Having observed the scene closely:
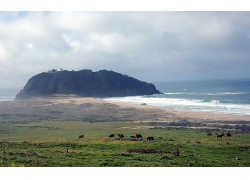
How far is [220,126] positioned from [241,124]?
227 inches

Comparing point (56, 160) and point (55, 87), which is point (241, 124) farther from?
point (55, 87)

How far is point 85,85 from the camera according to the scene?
568 feet

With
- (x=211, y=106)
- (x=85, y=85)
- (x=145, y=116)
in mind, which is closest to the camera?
(x=145, y=116)

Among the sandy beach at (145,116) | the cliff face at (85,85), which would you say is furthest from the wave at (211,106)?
the cliff face at (85,85)

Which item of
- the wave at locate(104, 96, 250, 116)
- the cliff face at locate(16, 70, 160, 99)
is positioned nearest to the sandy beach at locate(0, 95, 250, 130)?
the wave at locate(104, 96, 250, 116)

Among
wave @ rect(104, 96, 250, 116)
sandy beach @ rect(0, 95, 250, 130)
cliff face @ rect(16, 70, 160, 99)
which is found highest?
cliff face @ rect(16, 70, 160, 99)

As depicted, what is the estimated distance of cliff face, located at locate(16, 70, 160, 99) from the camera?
160125mm

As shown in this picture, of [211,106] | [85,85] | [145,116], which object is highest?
[85,85]

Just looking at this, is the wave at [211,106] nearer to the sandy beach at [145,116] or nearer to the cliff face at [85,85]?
the sandy beach at [145,116]

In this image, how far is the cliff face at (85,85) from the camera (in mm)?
160125

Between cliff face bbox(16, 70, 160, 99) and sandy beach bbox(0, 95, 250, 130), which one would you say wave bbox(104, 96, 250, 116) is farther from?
cliff face bbox(16, 70, 160, 99)

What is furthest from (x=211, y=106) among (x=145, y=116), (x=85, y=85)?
(x=85, y=85)

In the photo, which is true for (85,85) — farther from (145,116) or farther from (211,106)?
(145,116)

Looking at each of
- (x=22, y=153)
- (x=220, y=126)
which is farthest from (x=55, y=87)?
(x=22, y=153)
